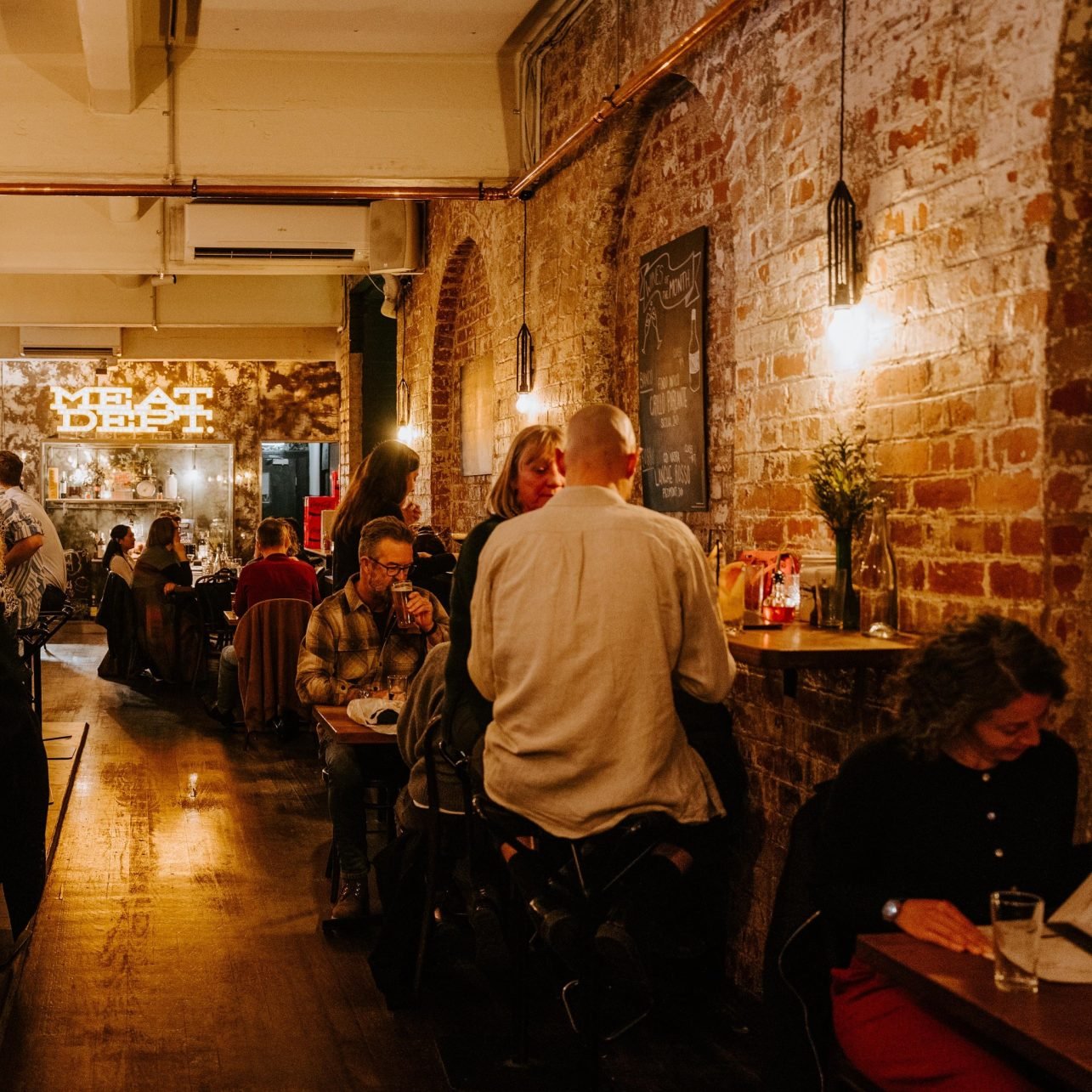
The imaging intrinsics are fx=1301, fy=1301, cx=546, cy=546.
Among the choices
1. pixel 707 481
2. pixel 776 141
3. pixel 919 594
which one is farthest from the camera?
pixel 707 481

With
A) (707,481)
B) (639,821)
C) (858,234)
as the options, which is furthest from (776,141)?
(639,821)

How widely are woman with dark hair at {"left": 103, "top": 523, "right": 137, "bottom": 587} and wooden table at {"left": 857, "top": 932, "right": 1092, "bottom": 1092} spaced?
854cm

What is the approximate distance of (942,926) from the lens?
2.10 metres

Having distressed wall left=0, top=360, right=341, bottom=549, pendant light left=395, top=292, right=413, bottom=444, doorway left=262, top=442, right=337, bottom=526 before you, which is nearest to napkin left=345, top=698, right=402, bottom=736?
pendant light left=395, top=292, right=413, bottom=444

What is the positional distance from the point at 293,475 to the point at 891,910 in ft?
46.5

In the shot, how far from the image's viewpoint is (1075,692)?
261cm

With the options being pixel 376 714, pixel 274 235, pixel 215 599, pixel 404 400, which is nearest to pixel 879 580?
pixel 376 714

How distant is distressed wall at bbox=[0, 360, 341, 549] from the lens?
47.7 ft

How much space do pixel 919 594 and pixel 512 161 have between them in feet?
12.7

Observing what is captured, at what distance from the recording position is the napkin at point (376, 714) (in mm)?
4027

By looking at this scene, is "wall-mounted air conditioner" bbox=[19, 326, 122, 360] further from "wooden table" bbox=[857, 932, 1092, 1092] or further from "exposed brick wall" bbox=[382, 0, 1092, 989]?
"wooden table" bbox=[857, 932, 1092, 1092]

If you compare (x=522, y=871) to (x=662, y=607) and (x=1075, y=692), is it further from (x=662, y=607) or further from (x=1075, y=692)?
(x=1075, y=692)

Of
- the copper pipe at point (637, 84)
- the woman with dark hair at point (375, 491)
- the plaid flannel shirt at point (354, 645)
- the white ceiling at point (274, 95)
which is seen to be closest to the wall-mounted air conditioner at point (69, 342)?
the white ceiling at point (274, 95)

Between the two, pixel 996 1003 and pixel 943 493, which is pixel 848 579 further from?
pixel 996 1003
